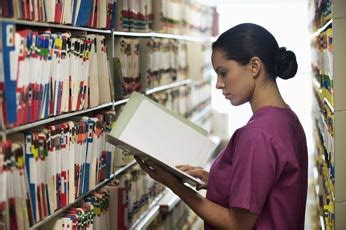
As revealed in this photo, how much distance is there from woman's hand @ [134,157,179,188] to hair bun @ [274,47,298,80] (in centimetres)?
57

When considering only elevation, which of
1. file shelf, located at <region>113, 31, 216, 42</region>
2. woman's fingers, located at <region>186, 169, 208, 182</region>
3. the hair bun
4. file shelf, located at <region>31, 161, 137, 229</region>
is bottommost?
file shelf, located at <region>31, 161, 137, 229</region>

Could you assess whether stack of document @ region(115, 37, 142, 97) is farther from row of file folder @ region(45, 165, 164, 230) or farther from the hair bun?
the hair bun

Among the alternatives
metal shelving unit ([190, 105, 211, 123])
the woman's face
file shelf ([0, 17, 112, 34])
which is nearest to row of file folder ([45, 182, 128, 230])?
file shelf ([0, 17, 112, 34])

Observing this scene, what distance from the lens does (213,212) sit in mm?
2248

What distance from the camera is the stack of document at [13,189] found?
2092 mm

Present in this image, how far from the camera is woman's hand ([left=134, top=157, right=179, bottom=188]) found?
241cm

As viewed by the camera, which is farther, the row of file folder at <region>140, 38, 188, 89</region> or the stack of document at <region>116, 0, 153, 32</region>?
the row of file folder at <region>140, 38, 188, 89</region>

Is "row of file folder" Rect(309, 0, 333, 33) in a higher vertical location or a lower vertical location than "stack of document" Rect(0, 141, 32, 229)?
higher

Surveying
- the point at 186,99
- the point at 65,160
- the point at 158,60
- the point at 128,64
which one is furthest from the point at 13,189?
the point at 186,99

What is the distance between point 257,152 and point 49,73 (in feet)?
2.94

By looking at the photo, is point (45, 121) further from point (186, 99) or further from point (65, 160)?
point (186, 99)

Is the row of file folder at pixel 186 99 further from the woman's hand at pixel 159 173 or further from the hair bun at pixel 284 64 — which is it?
the hair bun at pixel 284 64

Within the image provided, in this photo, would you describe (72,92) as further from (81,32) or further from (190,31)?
(190,31)

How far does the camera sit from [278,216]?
2.23 meters
